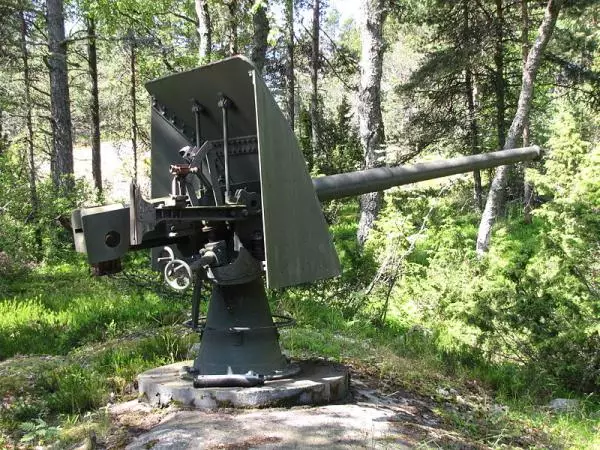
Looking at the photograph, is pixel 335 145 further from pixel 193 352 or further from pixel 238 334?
pixel 238 334

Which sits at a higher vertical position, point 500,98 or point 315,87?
point 315,87

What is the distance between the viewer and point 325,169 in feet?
60.0

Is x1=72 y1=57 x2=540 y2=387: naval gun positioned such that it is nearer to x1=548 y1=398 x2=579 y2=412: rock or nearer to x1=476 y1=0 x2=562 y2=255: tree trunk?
x1=548 y1=398 x2=579 y2=412: rock

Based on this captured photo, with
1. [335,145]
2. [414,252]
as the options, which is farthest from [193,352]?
[335,145]

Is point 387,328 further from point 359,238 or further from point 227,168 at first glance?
point 227,168

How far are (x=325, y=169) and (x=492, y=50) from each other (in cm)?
533

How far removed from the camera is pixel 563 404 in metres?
6.16

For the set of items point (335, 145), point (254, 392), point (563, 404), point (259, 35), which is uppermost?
point (259, 35)

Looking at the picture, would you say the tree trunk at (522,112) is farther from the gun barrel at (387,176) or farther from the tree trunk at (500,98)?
the gun barrel at (387,176)

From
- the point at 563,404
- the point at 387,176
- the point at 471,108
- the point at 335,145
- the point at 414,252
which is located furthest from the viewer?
the point at 335,145

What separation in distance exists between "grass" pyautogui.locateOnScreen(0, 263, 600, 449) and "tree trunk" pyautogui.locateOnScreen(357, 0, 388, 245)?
9.37ft

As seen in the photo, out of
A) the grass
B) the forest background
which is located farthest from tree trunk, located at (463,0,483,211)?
the grass

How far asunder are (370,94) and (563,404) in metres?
7.39

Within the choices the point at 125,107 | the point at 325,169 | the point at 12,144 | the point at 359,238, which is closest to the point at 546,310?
the point at 359,238
